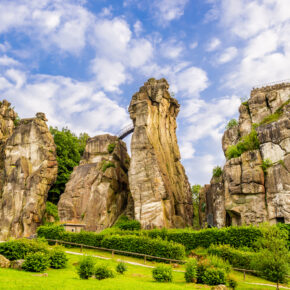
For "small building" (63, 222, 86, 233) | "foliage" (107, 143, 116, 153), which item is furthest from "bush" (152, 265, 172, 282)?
"foliage" (107, 143, 116, 153)

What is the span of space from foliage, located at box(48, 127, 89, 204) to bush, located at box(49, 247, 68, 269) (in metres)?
37.3

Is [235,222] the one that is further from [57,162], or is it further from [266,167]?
[57,162]

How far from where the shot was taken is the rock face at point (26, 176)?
4888cm

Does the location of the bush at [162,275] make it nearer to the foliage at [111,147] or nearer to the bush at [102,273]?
the bush at [102,273]

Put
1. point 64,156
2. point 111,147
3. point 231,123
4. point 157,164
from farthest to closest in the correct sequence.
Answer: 1. point 64,156
2. point 111,147
3. point 231,123
4. point 157,164

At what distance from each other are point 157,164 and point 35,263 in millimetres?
26122

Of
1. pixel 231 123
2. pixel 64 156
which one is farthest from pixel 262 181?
pixel 64 156

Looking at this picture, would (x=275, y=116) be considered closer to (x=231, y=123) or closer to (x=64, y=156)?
(x=231, y=123)

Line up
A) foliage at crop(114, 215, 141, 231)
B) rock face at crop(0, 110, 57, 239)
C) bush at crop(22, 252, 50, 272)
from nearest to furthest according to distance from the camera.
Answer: bush at crop(22, 252, 50, 272), foliage at crop(114, 215, 141, 231), rock face at crop(0, 110, 57, 239)

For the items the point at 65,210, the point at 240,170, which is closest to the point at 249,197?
the point at 240,170

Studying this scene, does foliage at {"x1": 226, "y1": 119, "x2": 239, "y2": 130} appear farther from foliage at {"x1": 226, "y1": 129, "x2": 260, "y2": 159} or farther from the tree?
the tree

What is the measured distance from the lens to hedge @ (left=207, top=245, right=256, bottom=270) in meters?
21.9

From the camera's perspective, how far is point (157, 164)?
1677 inches

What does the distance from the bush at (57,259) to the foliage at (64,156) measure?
37317 millimetres
